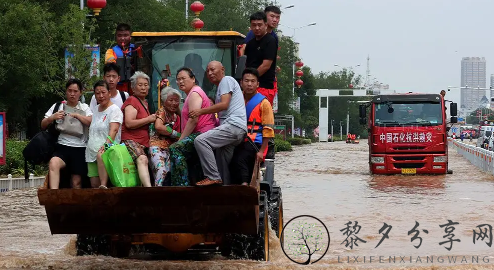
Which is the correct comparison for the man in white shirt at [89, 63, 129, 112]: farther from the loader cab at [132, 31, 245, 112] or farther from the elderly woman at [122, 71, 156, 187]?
the loader cab at [132, 31, 245, 112]

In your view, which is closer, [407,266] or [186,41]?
[407,266]

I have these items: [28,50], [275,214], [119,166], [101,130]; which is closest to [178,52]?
[275,214]

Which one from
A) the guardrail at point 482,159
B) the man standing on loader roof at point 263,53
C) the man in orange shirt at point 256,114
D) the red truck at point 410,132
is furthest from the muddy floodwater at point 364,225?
the guardrail at point 482,159

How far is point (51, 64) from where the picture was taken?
109ft

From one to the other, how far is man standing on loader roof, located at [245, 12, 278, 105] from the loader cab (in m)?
1.66

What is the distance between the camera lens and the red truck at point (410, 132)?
28594 mm

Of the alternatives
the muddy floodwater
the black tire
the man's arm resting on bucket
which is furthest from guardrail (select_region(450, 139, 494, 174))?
the man's arm resting on bucket

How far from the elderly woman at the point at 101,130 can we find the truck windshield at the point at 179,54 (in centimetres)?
408

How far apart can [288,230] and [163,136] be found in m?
4.12

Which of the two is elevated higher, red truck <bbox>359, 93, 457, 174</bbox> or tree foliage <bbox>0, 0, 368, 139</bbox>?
tree foliage <bbox>0, 0, 368, 139</bbox>

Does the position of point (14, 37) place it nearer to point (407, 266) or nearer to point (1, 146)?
point (1, 146)

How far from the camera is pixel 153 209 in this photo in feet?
30.0

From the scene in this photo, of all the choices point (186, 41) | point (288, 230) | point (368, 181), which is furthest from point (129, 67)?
point (368, 181)

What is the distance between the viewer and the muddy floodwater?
11.0 meters
